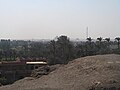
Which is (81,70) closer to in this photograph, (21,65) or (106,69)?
(106,69)

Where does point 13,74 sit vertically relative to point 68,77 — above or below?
below

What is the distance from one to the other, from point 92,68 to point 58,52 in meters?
31.1

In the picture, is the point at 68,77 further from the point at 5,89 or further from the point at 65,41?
the point at 65,41

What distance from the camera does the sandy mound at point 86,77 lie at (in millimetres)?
11820


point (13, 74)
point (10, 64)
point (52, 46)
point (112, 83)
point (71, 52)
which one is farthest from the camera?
point (52, 46)

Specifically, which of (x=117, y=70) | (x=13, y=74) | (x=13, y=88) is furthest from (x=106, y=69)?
(x=13, y=74)

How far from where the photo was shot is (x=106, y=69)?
1379 centimetres

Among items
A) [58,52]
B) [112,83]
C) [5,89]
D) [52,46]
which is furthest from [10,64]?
[112,83]

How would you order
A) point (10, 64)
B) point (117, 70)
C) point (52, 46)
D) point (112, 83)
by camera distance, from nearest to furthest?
point (112, 83) → point (117, 70) → point (10, 64) → point (52, 46)

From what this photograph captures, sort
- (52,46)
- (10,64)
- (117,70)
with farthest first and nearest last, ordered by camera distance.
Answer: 1. (52,46)
2. (10,64)
3. (117,70)

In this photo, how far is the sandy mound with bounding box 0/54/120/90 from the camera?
11.8 m

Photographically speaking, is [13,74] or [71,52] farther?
[71,52]

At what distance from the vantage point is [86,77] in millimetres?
13445

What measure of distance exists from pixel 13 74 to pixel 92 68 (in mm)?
21628
